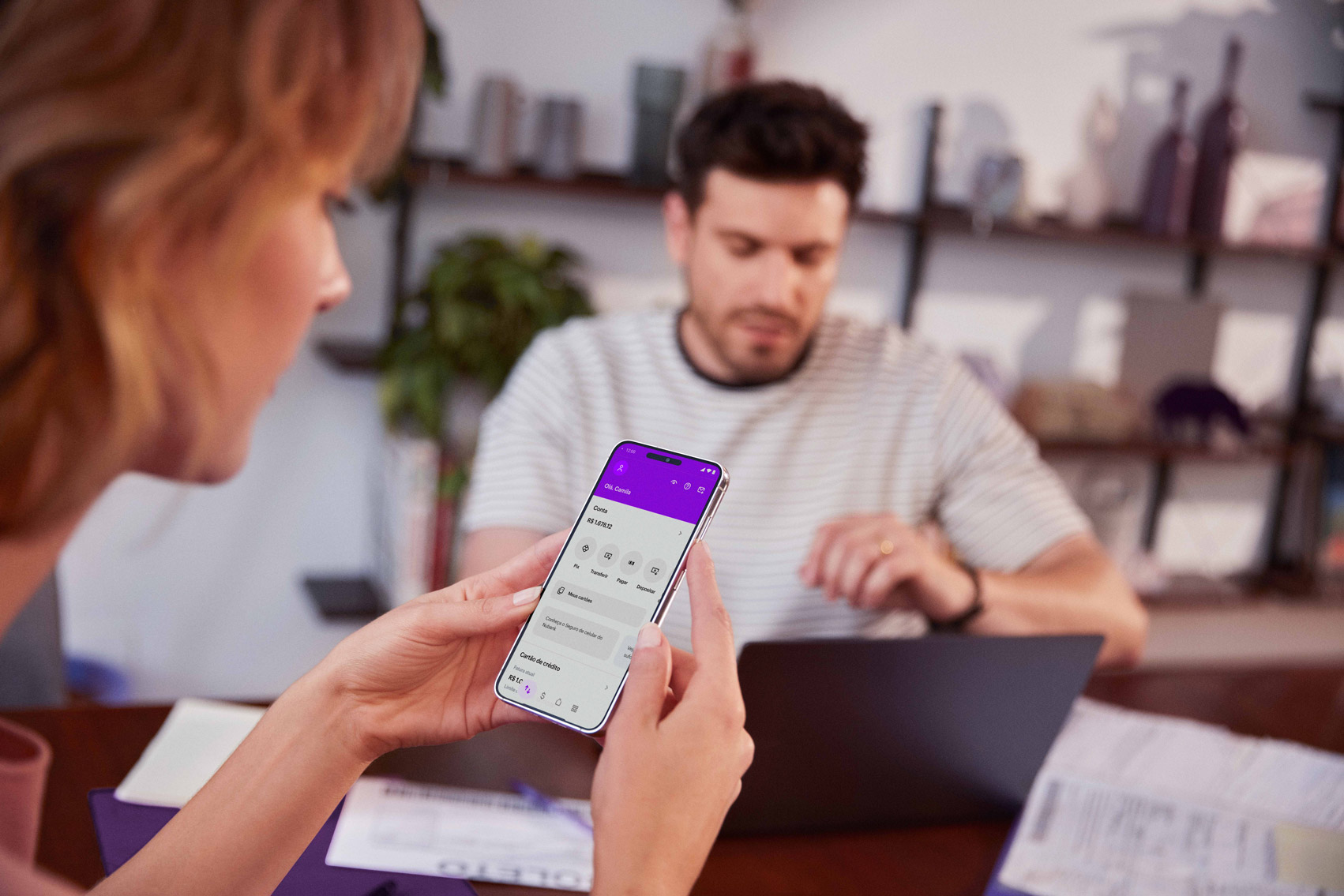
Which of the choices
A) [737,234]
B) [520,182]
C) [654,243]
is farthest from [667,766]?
[654,243]

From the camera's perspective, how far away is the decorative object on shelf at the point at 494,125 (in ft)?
7.07

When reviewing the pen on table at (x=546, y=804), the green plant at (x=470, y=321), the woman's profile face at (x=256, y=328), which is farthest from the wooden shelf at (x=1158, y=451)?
the woman's profile face at (x=256, y=328)

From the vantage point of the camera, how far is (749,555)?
1463 mm

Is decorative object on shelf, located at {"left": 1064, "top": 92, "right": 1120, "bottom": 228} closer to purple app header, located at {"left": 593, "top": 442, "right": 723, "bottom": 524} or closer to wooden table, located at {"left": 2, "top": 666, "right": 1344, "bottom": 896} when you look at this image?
wooden table, located at {"left": 2, "top": 666, "right": 1344, "bottom": 896}

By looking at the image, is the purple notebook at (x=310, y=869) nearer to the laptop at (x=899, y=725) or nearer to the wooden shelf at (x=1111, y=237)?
the laptop at (x=899, y=725)

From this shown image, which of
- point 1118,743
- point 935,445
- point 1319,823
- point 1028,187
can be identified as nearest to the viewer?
point 1319,823

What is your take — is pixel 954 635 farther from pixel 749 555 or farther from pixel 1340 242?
pixel 1340 242

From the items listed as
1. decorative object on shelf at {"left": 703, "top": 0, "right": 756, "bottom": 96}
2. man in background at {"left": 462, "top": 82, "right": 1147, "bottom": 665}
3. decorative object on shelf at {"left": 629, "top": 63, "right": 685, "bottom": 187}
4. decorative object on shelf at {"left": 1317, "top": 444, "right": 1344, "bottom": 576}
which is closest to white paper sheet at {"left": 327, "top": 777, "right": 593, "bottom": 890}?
man in background at {"left": 462, "top": 82, "right": 1147, "bottom": 665}

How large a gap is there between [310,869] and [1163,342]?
8.48 ft

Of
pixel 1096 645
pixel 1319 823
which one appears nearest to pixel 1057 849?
pixel 1096 645

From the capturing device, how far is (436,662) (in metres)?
0.72

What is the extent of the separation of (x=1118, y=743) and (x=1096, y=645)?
29 centimetres

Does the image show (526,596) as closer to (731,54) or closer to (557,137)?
(557,137)

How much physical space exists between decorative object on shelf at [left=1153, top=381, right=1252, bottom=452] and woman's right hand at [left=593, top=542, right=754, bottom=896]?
2409 mm
